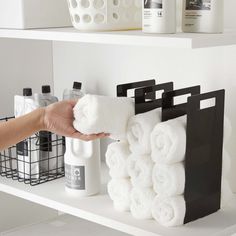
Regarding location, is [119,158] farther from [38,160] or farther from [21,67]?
[21,67]

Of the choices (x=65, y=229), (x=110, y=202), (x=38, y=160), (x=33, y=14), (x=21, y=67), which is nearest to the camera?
(x=110, y=202)

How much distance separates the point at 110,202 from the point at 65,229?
0.41 metres

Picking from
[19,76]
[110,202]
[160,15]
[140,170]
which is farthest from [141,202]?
[19,76]

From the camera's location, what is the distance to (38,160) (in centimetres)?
184

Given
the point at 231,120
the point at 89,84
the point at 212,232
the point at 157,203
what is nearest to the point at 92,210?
the point at 157,203

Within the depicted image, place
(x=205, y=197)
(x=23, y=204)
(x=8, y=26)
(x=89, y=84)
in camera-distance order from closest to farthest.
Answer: (x=205, y=197) < (x=8, y=26) < (x=89, y=84) < (x=23, y=204)

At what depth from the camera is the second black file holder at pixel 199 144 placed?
4.53 ft

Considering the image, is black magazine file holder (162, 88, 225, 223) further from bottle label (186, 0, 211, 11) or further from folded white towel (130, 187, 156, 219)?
bottle label (186, 0, 211, 11)

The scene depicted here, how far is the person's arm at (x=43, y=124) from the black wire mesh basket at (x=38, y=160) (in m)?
0.23

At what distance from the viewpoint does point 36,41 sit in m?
2.11

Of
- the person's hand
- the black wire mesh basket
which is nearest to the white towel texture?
the person's hand

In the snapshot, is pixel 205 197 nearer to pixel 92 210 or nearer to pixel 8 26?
pixel 92 210

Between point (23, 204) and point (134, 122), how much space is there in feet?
2.86

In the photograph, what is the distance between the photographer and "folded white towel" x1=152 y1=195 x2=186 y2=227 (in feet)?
4.54
